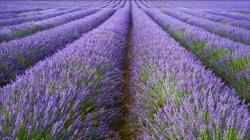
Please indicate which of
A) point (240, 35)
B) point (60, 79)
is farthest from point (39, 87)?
point (240, 35)

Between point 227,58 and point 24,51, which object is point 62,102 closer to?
point 24,51

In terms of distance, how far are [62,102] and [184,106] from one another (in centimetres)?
90

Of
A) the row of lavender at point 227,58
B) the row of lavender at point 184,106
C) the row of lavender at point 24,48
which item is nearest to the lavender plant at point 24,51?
the row of lavender at point 24,48

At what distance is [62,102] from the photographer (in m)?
2.00

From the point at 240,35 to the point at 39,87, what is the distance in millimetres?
5708

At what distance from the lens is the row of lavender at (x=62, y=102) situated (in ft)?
5.52

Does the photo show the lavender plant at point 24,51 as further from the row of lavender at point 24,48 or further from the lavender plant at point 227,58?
the lavender plant at point 227,58

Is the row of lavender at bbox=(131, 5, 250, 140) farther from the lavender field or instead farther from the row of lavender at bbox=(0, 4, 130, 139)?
the row of lavender at bbox=(0, 4, 130, 139)

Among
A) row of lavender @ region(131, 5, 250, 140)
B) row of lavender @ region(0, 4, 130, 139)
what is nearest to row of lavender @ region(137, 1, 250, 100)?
row of lavender @ region(131, 5, 250, 140)

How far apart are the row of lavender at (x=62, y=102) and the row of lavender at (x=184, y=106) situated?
0.35 m

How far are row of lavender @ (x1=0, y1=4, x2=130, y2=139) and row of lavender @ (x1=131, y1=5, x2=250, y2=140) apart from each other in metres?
0.35

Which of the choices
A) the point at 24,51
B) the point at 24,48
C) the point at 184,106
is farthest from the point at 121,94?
the point at 24,48

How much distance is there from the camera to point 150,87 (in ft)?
9.22

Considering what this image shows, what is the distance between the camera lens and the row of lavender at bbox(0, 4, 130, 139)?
1.68 metres
